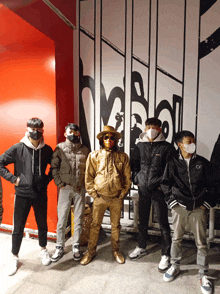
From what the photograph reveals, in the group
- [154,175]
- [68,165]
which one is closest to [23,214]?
[68,165]

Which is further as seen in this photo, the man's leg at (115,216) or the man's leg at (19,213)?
the man's leg at (115,216)

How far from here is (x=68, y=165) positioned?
3.04 meters

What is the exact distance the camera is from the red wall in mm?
3268

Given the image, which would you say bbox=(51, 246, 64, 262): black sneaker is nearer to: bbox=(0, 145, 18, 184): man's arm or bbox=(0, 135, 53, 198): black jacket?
bbox=(0, 135, 53, 198): black jacket

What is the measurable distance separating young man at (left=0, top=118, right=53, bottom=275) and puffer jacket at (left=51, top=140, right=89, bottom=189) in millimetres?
209

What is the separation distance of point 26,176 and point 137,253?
1828 millimetres

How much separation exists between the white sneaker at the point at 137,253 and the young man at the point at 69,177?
2.37ft

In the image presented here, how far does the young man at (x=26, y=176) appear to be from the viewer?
271cm

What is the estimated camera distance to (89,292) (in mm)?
2408

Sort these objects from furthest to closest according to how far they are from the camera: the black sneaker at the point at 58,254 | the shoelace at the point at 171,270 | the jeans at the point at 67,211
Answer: the jeans at the point at 67,211 < the black sneaker at the point at 58,254 < the shoelace at the point at 171,270

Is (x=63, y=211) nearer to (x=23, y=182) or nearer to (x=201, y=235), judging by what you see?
(x=23, y=182)

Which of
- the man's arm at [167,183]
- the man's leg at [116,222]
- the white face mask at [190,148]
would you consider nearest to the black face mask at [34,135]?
the man's leg at [116,222]

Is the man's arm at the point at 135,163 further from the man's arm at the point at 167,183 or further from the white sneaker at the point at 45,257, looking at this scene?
the white sneaker at the point at 45,257

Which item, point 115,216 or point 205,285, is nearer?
point 205,285
